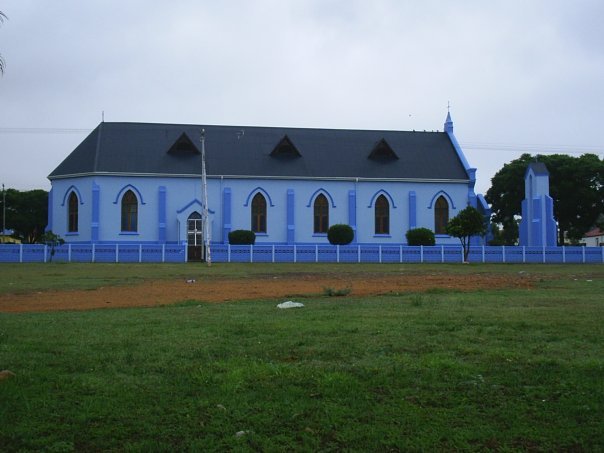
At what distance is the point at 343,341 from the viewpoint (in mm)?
8336

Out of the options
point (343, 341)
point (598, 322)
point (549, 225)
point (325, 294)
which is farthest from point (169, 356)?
point (549, 225)

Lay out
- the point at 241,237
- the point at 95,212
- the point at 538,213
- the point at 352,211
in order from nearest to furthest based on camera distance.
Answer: the point at 241,237 < the point at 95,212 < the point at 538,213 < the point at 352,211

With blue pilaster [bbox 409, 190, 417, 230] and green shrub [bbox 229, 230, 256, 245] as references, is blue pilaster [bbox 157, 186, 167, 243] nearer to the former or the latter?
green shrub [bbox 229, 230, 256, 245]

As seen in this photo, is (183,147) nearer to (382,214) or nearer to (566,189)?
(382,214)

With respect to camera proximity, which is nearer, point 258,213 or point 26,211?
point 258,213

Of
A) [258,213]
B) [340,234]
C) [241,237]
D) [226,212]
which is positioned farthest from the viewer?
[258,213]

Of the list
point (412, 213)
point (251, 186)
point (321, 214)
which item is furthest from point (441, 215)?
point (251, 186)

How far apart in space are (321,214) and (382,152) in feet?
22.1

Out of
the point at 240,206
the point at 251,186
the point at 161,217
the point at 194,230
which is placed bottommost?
the point at 194,230

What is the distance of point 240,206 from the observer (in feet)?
149

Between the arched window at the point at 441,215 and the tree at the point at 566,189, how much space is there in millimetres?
11881

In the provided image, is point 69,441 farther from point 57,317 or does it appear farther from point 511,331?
point 57,317

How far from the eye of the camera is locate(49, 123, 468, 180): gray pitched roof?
45125 mm

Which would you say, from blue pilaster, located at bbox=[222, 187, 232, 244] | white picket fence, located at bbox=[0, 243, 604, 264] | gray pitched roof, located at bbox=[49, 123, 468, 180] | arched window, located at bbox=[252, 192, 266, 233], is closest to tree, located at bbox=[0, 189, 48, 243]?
gray pitched roof, located at bbox=[49, 123, 468, 180]
